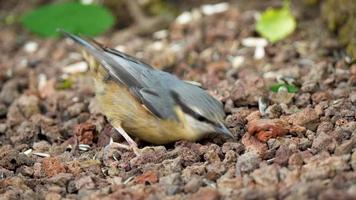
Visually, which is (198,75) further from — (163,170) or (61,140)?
(163,170)

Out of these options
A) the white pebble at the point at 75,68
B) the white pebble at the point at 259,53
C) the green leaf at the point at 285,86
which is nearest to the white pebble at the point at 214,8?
the white pebble at the point at 259,53

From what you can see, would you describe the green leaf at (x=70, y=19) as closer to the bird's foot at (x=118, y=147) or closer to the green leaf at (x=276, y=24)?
the green leaf at (x=276, y=24)

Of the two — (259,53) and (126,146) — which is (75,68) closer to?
(259,53)

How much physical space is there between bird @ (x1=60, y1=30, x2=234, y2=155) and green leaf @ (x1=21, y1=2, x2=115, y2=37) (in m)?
1.42

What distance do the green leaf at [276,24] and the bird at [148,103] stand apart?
5.97ft

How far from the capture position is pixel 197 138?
447 centimetres

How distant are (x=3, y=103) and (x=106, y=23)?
1248 mm

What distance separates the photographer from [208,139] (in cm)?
454

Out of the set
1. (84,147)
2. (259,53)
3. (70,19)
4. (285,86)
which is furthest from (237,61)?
(84,147)

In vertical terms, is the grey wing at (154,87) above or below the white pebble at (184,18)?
above

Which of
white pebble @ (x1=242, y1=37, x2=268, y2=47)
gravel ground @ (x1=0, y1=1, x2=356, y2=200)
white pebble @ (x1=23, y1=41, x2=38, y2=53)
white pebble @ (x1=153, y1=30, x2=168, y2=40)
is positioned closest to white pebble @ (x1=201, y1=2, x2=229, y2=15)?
gravel ground @ (x1=0, y1=1, x2=356, y2=200)

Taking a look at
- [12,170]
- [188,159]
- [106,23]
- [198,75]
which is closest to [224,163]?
[188,159]

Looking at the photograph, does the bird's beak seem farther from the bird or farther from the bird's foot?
the bird's foot

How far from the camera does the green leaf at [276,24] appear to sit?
20.9ft
